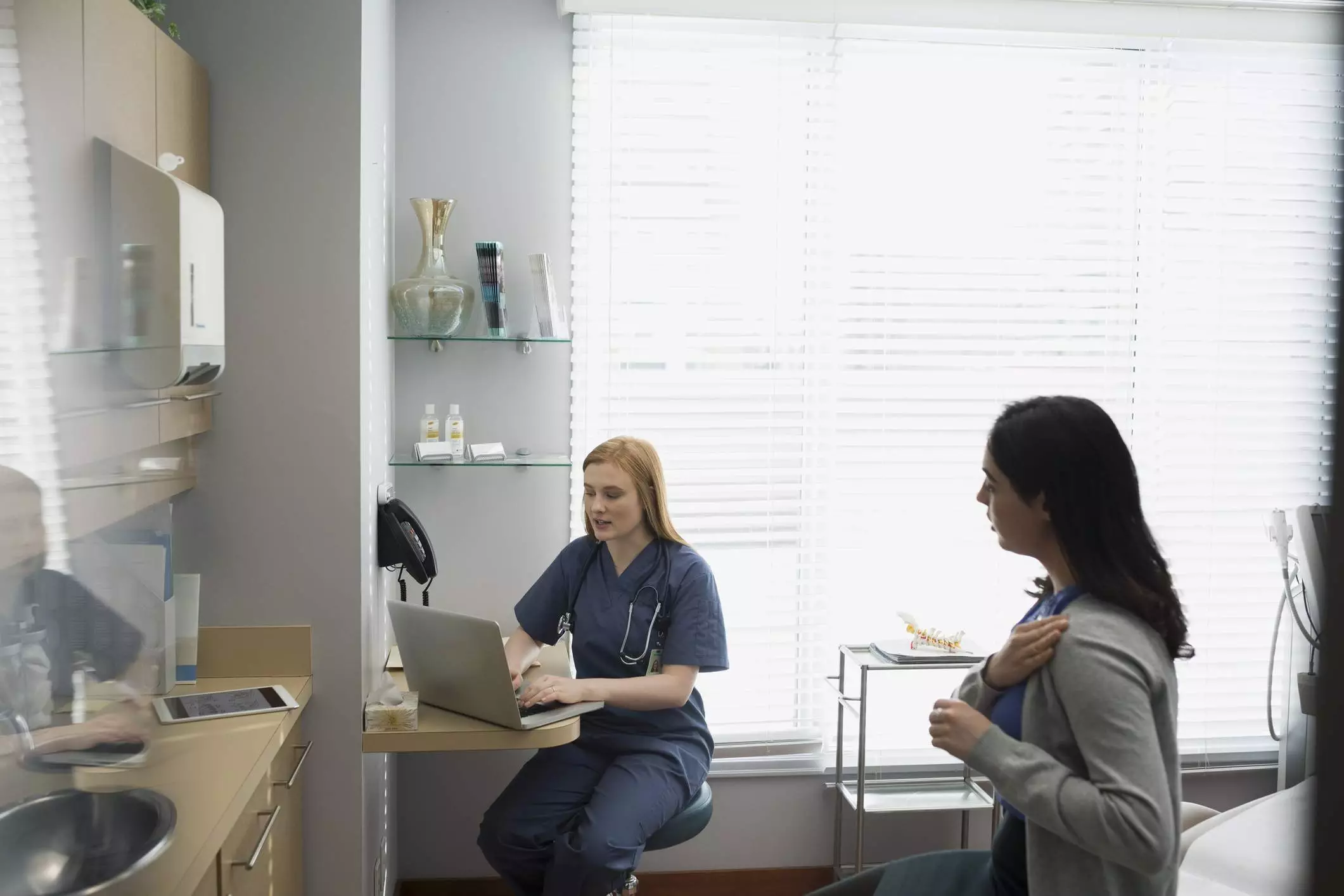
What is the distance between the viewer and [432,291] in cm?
262

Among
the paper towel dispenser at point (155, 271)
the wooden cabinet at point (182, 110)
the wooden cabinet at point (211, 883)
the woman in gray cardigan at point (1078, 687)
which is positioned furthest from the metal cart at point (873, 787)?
the wooden cabinet at point (182, 110)

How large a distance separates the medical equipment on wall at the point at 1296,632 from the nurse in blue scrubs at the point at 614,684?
1.69 meters

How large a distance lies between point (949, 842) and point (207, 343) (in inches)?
99.2

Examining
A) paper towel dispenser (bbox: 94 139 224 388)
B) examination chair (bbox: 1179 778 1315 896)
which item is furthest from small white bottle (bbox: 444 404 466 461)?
examination chair (bbox: 1179 778 1315 896)

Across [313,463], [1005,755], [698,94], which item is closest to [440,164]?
[698,94]

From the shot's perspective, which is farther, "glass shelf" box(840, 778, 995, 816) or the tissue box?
"glass shelf" box(840, 778, 995, 816)

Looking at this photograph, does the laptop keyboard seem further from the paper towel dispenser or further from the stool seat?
the paper towel dispenser

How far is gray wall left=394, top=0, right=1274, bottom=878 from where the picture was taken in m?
2.86

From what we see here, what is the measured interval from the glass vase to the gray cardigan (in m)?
1.71

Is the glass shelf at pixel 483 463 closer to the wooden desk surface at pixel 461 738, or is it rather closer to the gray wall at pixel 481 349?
the gray wall at pixel 481 349

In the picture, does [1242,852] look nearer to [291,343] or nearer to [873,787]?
[873,787]

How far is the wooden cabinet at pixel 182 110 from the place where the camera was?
1784 millimetres

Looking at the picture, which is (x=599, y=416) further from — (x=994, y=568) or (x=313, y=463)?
(x=994, y=568)

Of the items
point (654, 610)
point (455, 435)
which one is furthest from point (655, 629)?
point (455, 435)
